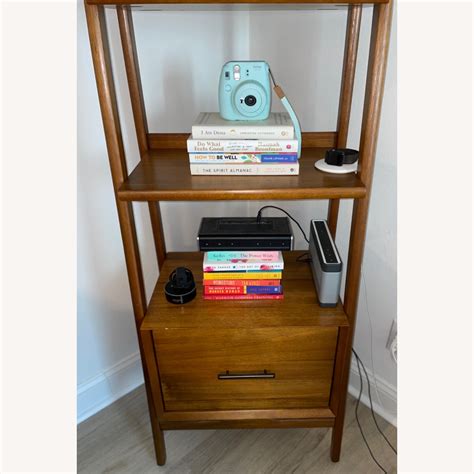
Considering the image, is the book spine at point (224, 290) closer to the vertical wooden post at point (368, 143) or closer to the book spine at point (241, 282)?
the book spine at point (241, 282)

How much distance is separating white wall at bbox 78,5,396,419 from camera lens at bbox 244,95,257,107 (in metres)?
0.34

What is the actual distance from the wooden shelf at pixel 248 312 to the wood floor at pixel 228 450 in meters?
0.54

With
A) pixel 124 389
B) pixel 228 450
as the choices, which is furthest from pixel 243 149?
pixel 124 389

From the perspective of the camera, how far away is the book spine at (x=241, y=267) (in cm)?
98

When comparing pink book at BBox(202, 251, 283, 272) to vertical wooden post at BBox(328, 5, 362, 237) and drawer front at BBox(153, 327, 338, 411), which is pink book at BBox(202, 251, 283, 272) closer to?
drawer front at BBox(153, 327, 338, 411)

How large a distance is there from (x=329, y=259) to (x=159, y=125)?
0.65 m

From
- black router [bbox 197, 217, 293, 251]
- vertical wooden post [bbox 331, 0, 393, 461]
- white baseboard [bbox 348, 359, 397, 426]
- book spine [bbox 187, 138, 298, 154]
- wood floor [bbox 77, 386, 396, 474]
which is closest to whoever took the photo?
vertical wooden post [bbox 331, 0, 393, 461]

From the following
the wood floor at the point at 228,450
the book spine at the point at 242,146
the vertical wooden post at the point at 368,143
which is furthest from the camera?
the wood floor at the point at 228,450

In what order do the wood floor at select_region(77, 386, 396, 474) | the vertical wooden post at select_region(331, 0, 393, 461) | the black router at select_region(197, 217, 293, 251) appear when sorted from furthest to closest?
1. the wood floor at select_region(77, 386, 396, 474)
2. the black router at select_region(197, 217, 293, 251)
3. the vertical wooden post at select_region(331, 0, 393, 461)

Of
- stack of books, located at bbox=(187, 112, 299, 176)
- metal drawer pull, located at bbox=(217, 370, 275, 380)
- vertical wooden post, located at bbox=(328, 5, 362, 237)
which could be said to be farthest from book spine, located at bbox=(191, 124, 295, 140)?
metal drawer pull, located at bbox=(217, 370, 275, 380)

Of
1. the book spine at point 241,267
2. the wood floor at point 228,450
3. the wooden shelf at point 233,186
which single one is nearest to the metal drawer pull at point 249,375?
the book spine at point 241,267

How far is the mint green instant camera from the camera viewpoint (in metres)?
0.88

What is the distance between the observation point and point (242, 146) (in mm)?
837
